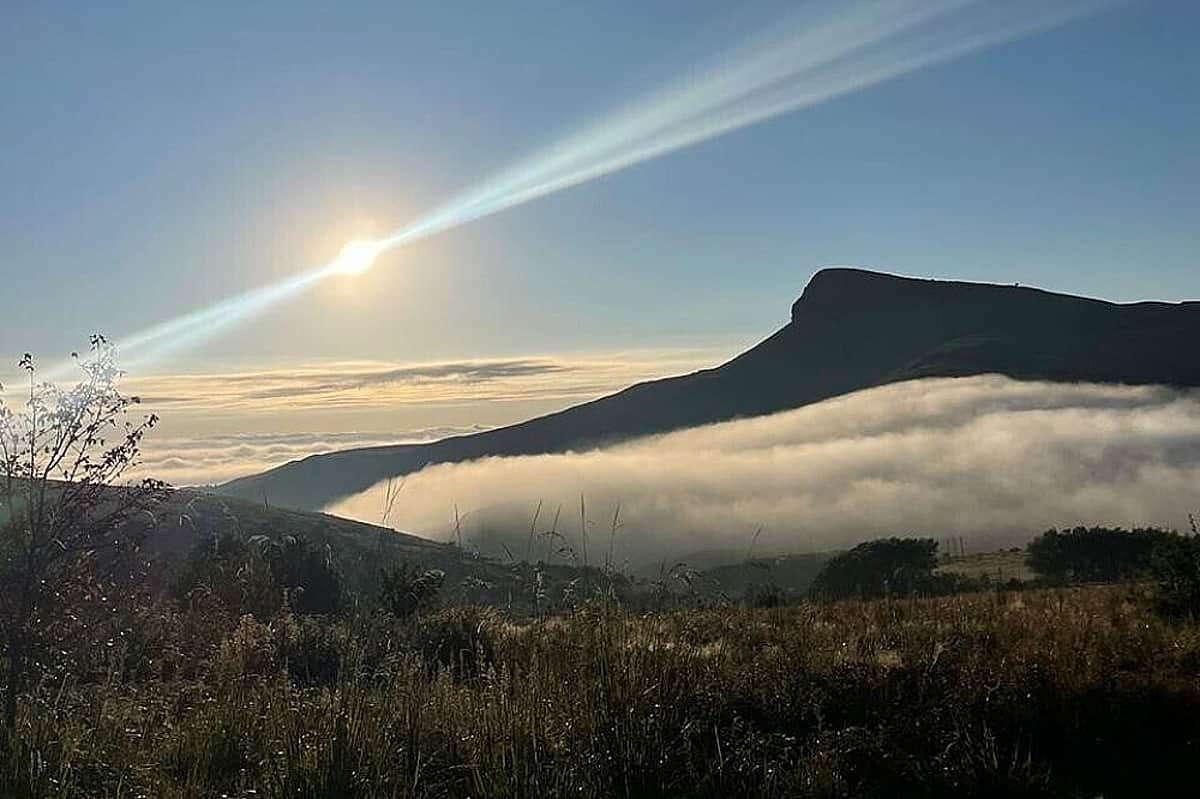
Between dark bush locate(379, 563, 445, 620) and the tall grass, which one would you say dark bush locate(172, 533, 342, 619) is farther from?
the tall grass

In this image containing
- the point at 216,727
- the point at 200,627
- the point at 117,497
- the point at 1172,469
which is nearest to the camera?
the point at 216,727

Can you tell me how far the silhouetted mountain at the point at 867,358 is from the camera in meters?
148

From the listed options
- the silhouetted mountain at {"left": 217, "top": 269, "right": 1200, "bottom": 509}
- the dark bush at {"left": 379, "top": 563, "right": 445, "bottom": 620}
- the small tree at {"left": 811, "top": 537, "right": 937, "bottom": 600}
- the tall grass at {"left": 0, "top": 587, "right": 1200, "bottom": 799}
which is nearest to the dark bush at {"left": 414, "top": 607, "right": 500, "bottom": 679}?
the dark bush at {"left": 379, "top": 563, "right": 445, "bottom": 620}

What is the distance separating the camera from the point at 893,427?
624 ft

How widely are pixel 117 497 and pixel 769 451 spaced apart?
17738 centimetres

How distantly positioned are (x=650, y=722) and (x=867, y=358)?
178 m

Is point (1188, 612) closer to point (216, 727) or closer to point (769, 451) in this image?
point (216, 727)

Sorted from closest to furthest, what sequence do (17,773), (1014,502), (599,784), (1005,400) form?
(17,773)
(599,784)
(1014,502)
(1005,400)

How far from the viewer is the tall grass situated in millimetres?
4957

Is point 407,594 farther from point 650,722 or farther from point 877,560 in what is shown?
point 877,560

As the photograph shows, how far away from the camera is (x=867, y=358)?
177 meters

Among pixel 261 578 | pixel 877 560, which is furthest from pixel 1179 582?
pixel 877 560

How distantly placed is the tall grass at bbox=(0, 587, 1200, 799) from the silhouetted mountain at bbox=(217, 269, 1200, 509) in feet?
444

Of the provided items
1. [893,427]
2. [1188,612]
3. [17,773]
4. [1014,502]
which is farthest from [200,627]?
[893,427]
